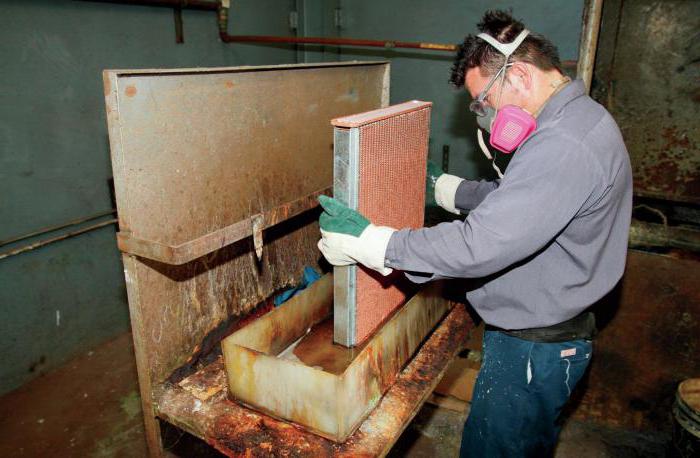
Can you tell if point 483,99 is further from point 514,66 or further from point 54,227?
point 54,227

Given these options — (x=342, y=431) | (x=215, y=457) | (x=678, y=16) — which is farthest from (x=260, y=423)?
(x=678, y=16)

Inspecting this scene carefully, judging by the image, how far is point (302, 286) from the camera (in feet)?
5.97

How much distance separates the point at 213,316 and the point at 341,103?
0.90m

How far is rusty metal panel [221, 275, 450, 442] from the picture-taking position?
1.10 metres

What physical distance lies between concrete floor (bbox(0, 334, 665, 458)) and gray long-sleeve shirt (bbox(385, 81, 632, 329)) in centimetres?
126

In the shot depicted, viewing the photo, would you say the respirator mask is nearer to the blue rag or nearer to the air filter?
the air filter

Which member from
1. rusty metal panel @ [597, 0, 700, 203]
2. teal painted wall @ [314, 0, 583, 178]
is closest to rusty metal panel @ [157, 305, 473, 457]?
rusty metal panel @ [597, 0, 700, 203]

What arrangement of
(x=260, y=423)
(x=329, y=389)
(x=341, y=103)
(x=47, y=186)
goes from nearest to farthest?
(x=329, y=389) < (x=260, y=423) < (x=341, y=103) < (x=47, y=186)

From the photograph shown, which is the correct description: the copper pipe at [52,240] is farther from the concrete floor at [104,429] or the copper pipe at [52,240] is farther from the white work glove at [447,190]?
the white work glove at [447,190]

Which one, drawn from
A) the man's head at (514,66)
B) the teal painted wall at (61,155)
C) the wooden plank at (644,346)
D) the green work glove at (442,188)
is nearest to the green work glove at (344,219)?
the man's head at (514,66)

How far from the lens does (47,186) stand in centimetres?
246

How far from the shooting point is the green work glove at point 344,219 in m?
1.24

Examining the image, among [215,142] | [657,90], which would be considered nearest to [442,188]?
[215,142]

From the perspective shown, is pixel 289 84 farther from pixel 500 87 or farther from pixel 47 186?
pixel 47 186
